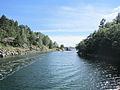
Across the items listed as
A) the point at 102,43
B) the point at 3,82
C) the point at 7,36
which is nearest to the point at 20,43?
the point at 7,36

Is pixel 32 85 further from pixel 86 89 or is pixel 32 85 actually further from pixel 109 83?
pixel 109 83

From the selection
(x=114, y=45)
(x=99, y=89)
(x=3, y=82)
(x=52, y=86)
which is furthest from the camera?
(x=114, y=45)

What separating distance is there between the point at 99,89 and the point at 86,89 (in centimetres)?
228

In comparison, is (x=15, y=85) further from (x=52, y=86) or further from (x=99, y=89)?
(x=99, y=89)

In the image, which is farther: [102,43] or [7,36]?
[7,36]

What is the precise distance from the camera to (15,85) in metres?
36.8

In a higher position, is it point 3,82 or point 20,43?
point 20,43

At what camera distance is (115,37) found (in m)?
92.1

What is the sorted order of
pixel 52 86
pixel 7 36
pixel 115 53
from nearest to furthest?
pixel 52 86 < pixel 115 53 < pixel 7 36

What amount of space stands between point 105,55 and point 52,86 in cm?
7869

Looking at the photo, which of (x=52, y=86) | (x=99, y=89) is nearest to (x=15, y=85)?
(x=52, y=86)

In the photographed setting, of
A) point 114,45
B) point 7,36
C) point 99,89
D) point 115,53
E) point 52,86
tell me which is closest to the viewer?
point 99,89

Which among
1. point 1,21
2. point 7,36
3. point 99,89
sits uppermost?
point 1,21

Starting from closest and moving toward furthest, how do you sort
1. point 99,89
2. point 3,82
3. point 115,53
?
point 99,89, point 3,82, point 115,53
